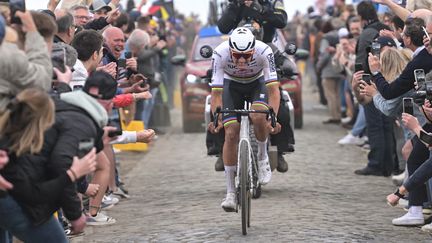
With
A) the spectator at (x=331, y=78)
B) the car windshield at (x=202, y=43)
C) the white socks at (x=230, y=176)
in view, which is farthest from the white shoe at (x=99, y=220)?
the spectator at (x=331, y=78)

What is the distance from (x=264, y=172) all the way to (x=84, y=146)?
571 cm

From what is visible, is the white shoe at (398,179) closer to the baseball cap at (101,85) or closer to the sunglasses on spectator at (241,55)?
the sunglasses on spectator at (241,55)

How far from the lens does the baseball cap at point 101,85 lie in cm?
779

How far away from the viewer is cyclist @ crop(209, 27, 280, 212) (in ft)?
39.3

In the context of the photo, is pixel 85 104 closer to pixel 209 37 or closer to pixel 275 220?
pixel 275 220

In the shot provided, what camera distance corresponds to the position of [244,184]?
11.1 m

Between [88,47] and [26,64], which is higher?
[26,64]

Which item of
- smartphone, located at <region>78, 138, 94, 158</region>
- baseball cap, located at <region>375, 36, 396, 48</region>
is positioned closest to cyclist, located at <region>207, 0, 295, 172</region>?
baseball cap, located at <region>375, 36, 396, 48</region>

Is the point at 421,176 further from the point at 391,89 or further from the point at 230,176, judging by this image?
the point at 230,176

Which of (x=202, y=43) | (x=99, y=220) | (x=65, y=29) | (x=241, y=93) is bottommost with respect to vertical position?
(x=202, y=43)

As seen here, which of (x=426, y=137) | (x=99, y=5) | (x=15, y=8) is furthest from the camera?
(x=99, y=5)

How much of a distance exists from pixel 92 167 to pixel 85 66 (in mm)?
4212

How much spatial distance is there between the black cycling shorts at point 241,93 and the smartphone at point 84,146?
532 cm

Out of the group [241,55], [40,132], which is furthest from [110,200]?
[40,132]
